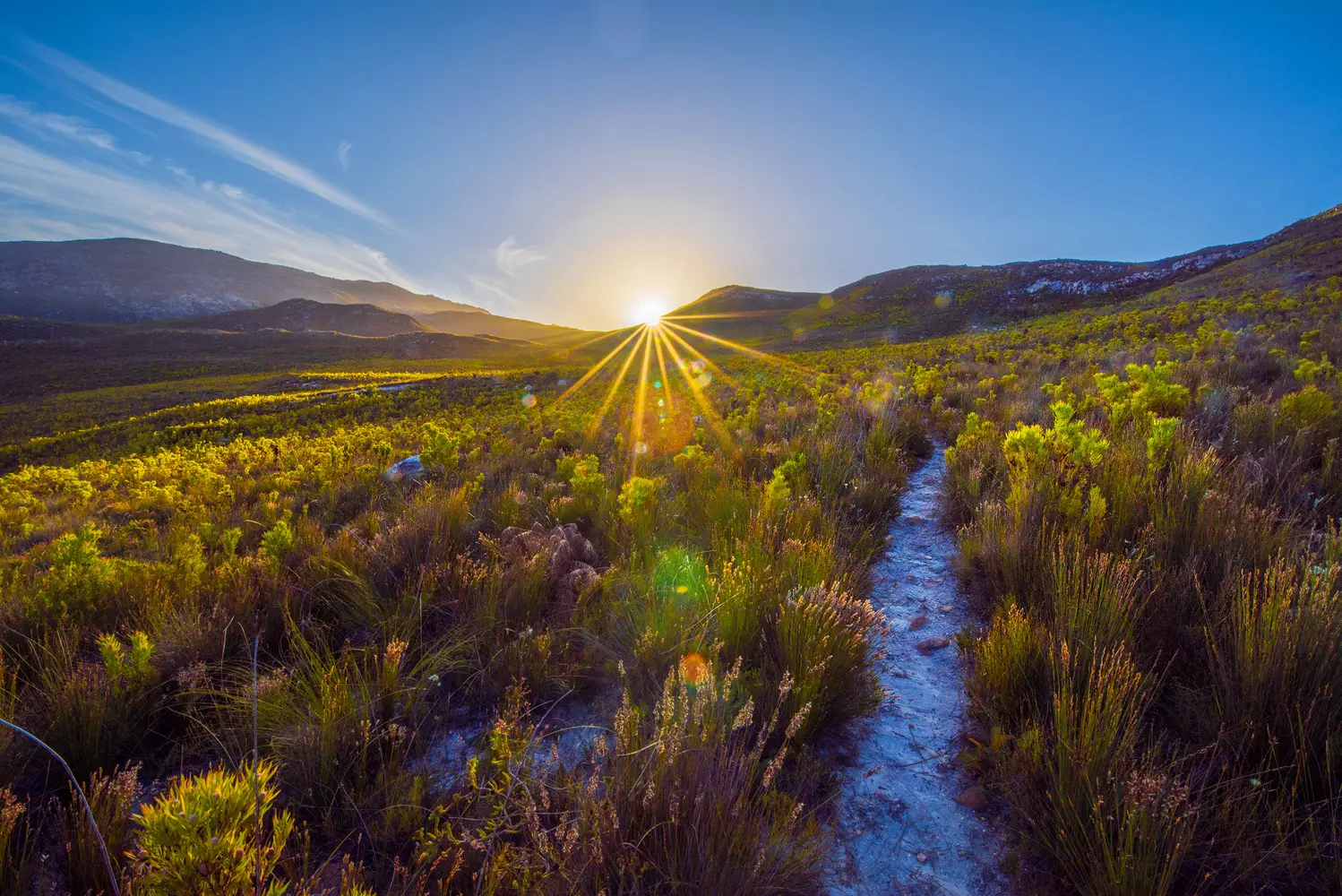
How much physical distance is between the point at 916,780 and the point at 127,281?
164 metres

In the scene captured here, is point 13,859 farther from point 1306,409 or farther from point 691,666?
point 1306,409

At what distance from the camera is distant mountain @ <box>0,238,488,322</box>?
318 ft

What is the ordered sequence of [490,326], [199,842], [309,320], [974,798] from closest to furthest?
[199,842] → [974,798] → [309,320] → [490,326]

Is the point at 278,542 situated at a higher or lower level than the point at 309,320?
lower

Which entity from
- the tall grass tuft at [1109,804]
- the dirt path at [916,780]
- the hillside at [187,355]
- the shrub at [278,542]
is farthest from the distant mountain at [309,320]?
the tall grass tuft at [1109,804]

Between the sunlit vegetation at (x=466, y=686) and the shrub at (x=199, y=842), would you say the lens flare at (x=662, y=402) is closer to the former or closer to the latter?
the sunlit vegetation at (x=466, y=686)

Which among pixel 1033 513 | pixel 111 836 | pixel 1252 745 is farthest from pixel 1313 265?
pixel 111 836

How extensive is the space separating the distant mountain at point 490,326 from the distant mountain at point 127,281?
121 feet

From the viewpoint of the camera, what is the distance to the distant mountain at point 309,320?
71.3 m

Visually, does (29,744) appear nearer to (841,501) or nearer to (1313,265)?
(841,501)

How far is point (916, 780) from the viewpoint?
1.85 meters

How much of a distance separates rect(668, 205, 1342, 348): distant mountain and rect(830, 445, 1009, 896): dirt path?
2724cm

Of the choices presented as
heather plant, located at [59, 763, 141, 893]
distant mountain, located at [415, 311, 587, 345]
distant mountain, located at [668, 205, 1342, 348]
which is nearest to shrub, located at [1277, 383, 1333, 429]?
heather plant, located at [59, 763, 141, 893]

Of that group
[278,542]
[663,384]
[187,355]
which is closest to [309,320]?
[187,355]
